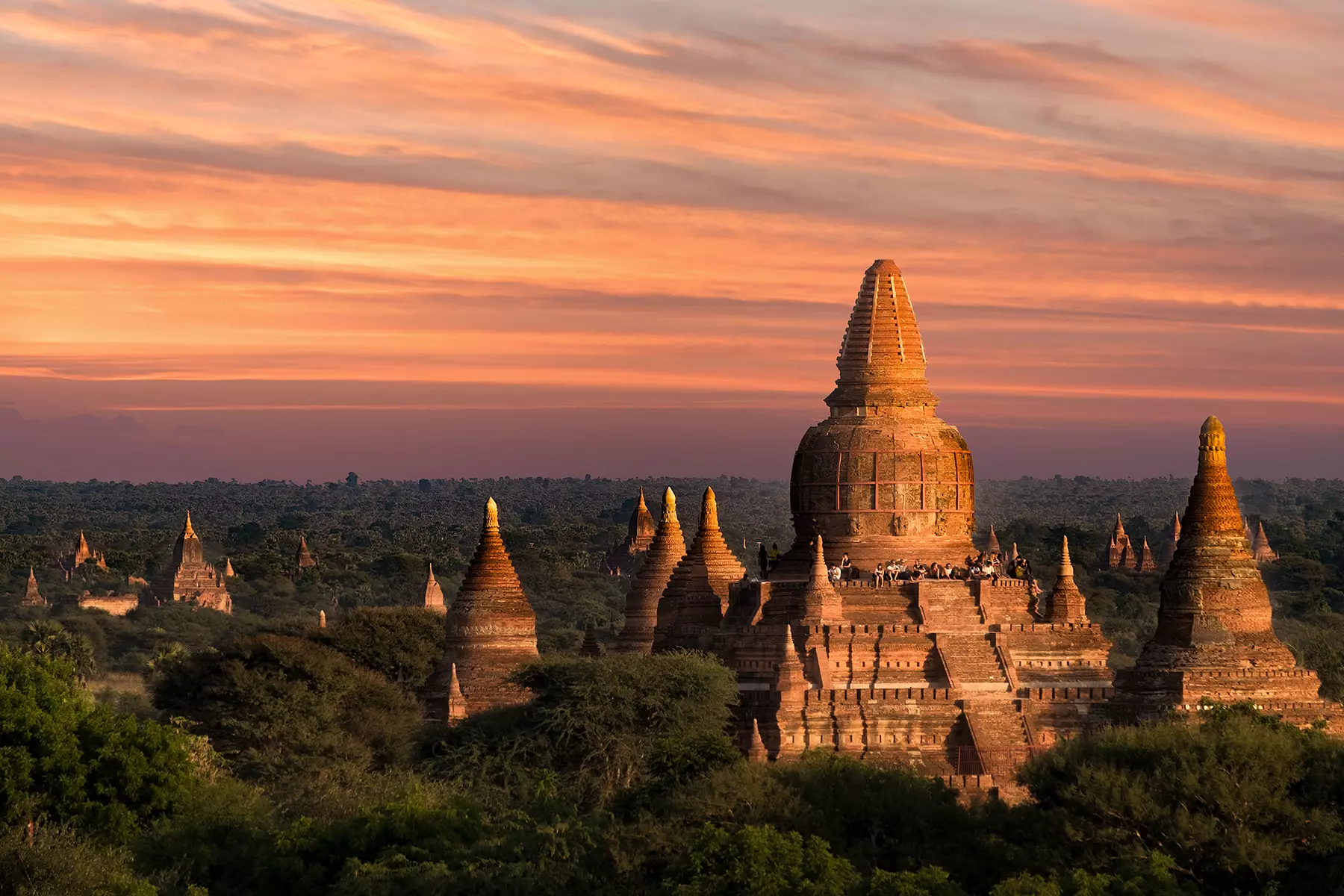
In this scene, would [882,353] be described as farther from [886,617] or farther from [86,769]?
[86,769]

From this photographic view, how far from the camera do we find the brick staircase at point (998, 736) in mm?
47312

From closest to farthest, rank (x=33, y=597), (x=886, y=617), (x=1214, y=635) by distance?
(x=1214, y=635), (x=886, y=617), (x=33, y=597)

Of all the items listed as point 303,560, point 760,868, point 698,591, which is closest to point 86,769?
point 760,868

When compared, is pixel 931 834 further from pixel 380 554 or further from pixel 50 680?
pixel 380 554

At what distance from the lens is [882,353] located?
55375 millimetres

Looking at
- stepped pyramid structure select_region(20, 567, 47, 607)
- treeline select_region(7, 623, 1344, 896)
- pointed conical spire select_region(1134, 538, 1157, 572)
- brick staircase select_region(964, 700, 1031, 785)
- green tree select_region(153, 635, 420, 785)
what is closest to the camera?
treeline select_region(7, 623, 1344, 896)

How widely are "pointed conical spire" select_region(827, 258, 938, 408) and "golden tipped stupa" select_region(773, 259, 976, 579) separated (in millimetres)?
15

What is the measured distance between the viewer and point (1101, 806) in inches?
1427

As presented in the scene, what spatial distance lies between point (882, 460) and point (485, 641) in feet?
29.7

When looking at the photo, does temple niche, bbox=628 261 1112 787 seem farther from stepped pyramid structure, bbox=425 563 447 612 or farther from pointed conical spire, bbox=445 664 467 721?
stepped pyramid structure, bbox=425 563 447 612

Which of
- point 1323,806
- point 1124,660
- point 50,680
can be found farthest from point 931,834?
point 1124,660

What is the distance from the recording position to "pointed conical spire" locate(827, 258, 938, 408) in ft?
181

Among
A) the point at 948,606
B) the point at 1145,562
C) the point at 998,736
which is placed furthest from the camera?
the point at 1145,562

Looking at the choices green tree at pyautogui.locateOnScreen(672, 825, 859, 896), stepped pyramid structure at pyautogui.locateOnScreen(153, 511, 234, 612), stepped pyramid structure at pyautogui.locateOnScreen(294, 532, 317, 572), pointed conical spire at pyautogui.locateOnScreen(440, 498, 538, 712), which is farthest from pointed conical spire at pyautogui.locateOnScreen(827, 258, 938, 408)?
stepped pyramid structure at pyautogui.locateOnScreen(294, 532, 317, 572)
